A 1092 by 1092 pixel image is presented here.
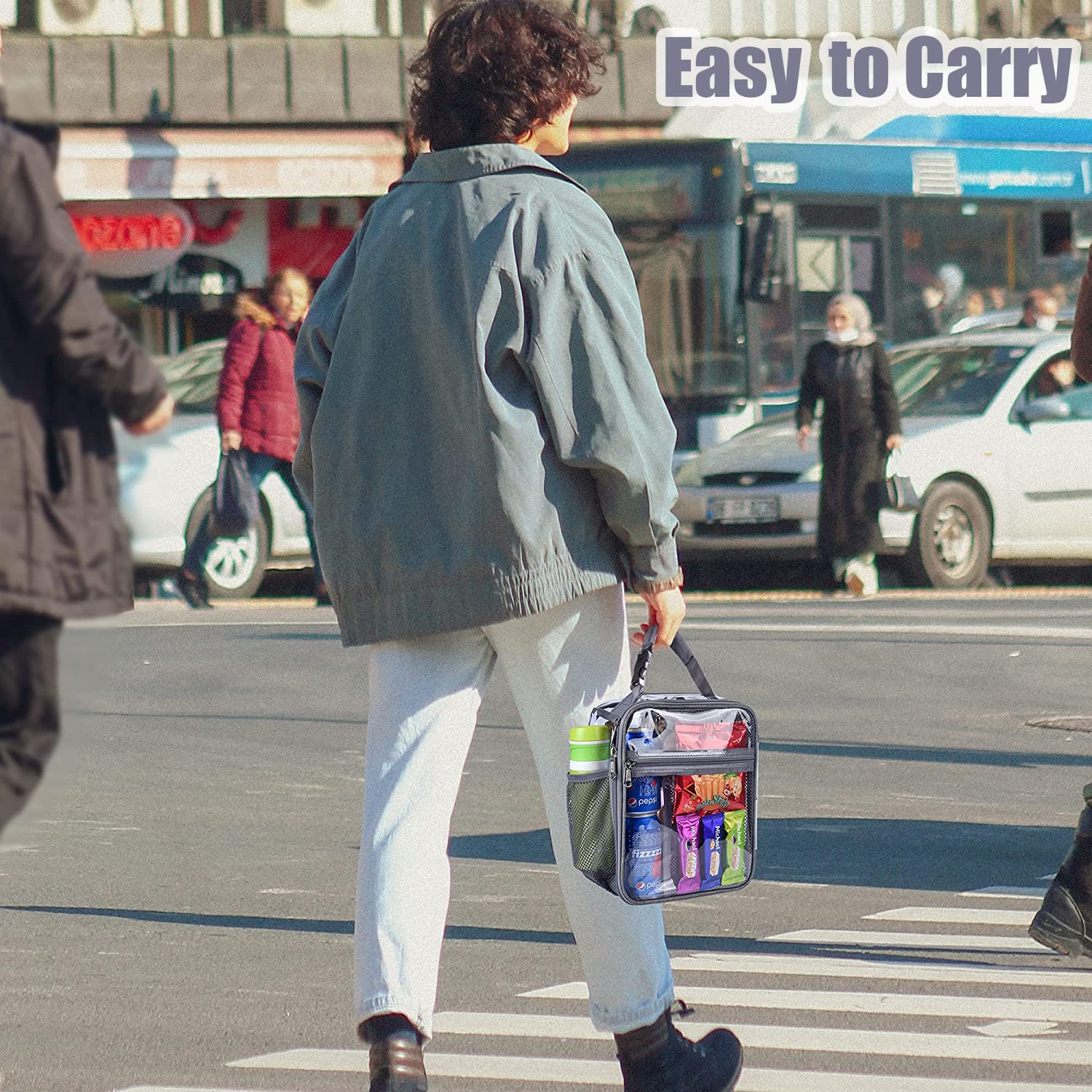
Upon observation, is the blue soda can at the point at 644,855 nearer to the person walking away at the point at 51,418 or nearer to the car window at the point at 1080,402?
the person walking away at the point at 51,418

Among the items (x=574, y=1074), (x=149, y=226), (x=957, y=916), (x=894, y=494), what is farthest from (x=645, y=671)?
(x=149, y=226)

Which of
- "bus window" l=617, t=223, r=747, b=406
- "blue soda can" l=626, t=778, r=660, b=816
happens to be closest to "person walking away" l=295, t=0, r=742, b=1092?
"blue soda can" l=626, t=778, r=660, b=816

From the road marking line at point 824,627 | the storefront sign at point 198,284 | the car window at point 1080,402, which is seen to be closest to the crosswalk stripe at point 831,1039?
the road marking line at point 824,627

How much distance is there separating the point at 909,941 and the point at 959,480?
11.4 m

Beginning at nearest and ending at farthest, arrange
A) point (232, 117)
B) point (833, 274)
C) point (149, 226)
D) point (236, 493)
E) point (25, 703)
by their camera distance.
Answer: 1. point (25, 703)
2. point (236, 493)
3. point (833, 274)
4. point (149, 226)
5. point (232, 117)

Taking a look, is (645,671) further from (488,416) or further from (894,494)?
(894,494)

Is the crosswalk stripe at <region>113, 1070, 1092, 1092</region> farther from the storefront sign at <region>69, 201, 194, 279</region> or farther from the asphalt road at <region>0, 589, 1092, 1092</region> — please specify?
the storefront sign at <region>69, 201, 194, 279</region>

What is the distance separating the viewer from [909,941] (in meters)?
5.86

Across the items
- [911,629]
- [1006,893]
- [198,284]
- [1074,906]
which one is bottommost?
[911,629]

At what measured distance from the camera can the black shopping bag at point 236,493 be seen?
568 inches

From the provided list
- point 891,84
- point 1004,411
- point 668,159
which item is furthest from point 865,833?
point 891,84

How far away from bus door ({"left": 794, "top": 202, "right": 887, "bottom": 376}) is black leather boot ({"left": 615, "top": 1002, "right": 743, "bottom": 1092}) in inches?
582

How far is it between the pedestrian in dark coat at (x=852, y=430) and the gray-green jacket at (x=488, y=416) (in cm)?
1166

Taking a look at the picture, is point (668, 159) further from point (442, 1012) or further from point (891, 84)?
point (442, 1012)
